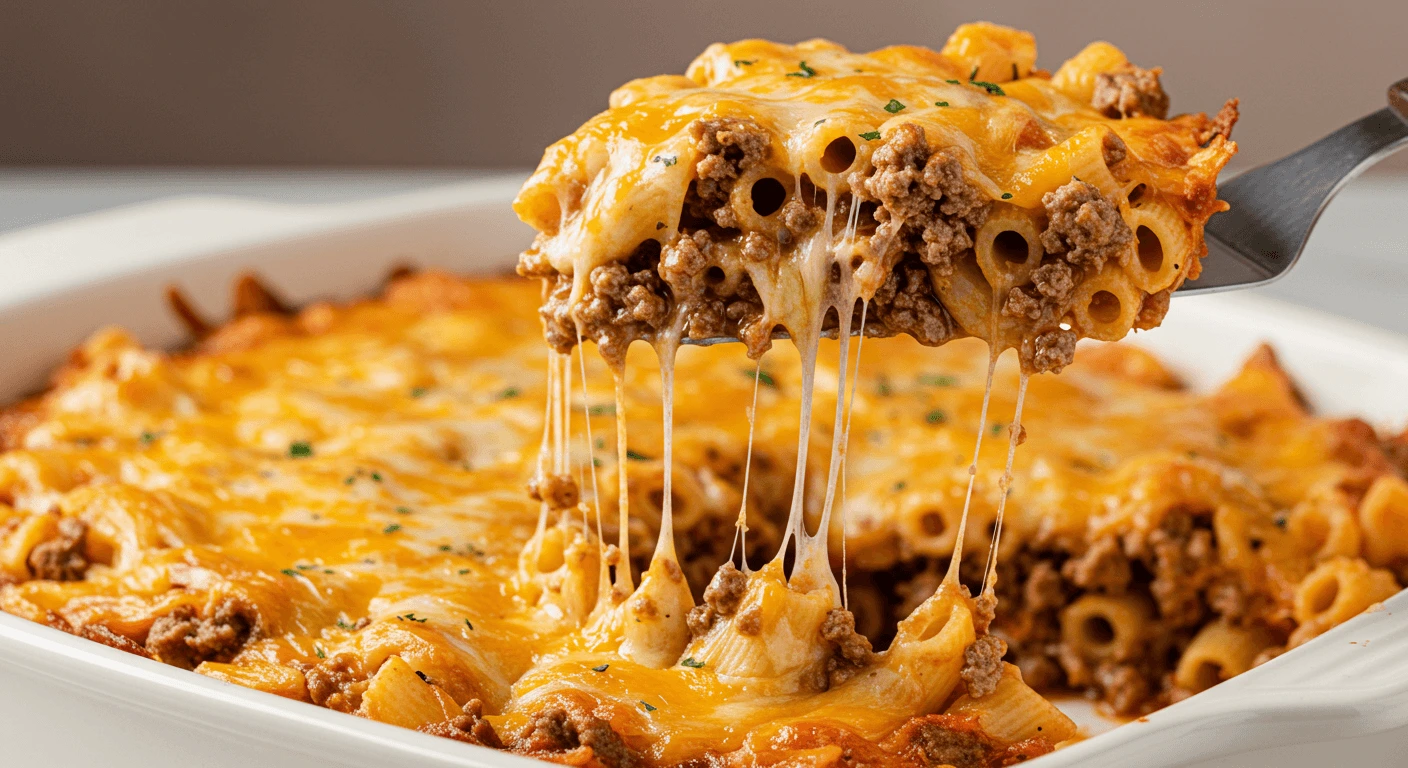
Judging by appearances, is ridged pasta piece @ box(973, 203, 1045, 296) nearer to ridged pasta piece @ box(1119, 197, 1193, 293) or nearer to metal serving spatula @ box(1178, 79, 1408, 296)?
ridged pasta piece @ box(1119, 197, 1193, 293)

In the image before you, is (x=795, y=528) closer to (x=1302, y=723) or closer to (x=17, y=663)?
(x=1302, y=723)

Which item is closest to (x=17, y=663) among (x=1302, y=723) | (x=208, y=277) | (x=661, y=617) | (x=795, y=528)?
(x=661, y=617)

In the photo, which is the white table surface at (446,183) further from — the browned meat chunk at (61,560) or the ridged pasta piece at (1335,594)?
the browned meat chunk at (61,560)

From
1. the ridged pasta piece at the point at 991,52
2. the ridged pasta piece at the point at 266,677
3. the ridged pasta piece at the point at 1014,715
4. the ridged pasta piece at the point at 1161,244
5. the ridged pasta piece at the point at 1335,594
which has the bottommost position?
the ridged pasta piece at the point at 1335,594

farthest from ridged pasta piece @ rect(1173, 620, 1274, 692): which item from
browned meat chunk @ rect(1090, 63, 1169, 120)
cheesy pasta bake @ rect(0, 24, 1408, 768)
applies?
browned meat chunk @ rect(1090, 63, 1169, 120)

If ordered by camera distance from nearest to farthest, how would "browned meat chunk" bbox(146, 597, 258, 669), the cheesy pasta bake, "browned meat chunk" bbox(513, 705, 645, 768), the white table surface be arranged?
1. "browned meat chunk" bbox(513, 705, 645, 768)
2. the cheesy pasta bake
3. "browned meat chunk" bbox(146, 597, 258, 669)
4. the white table surface

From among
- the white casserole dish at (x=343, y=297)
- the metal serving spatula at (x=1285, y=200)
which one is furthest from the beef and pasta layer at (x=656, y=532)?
the metal serving spatula at (x=1285, y=200)

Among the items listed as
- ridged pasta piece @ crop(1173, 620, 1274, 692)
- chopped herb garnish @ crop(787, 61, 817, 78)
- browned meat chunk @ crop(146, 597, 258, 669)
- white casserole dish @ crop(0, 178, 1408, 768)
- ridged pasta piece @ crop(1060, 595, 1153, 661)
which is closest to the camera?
white casserole dish @ crop(0, 178, 1408, 768)
